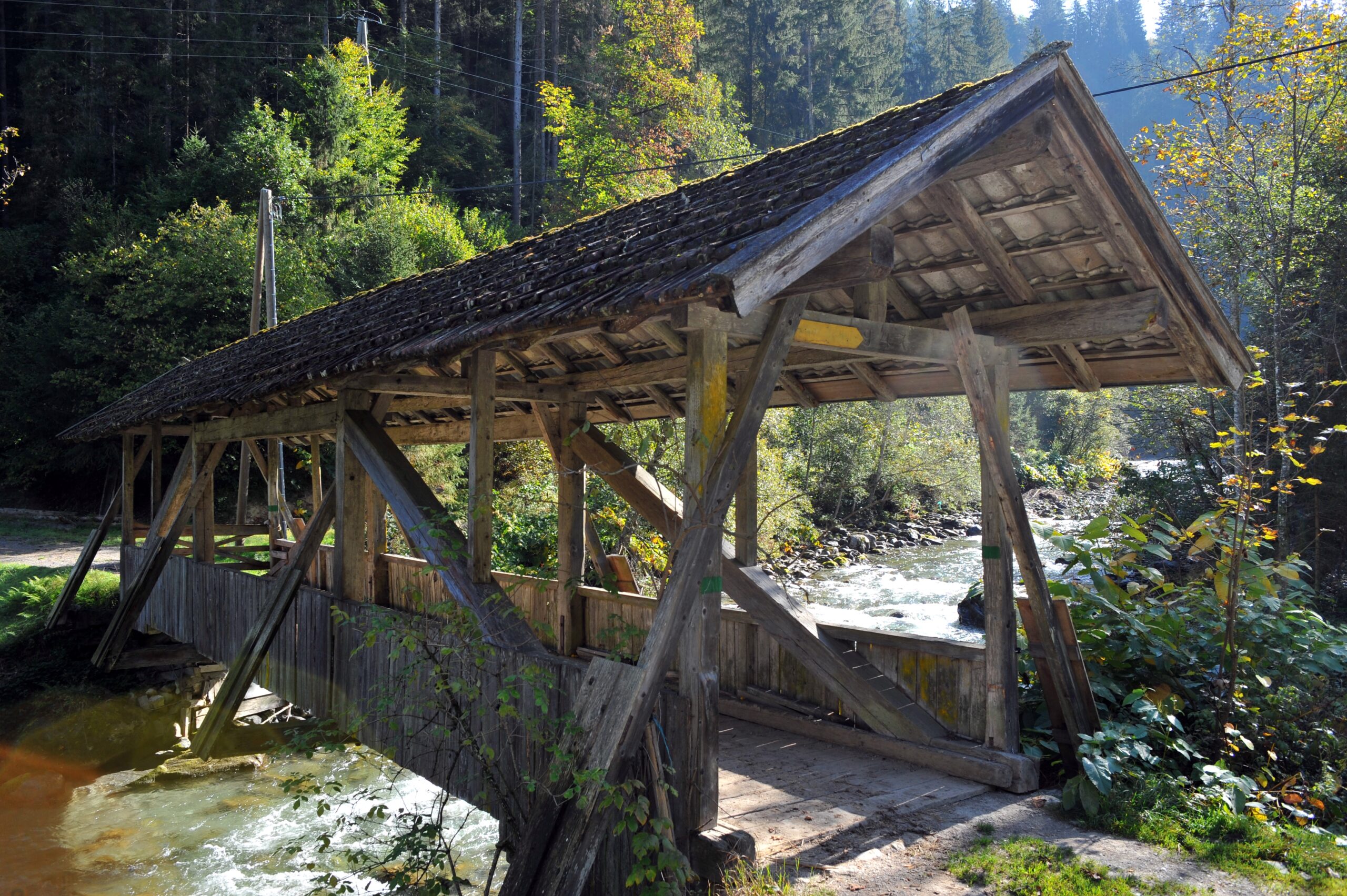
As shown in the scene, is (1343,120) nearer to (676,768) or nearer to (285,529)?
(676,768)

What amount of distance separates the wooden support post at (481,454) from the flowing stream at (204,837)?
2.36 meters

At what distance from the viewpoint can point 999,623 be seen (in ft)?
18.0

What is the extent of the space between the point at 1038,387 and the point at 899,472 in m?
19.6

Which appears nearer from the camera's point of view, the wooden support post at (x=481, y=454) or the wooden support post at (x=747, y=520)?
the wooden support post at (x=481, y=454)

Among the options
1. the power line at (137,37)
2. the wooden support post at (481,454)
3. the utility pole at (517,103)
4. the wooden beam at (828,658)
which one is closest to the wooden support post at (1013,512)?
the wooden beam at (828,658)

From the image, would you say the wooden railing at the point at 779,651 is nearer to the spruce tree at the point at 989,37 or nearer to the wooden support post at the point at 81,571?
the wooden support post at the point at 81,571

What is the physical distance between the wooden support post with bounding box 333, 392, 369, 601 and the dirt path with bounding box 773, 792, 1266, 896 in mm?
4170

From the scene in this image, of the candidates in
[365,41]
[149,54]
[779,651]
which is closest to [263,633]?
[779,651]

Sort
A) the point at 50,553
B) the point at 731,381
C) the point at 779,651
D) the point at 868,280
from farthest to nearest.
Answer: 1. the point at 50,553
2. the point at 731,381
3. the point at 779,651
4. the point at 868,280

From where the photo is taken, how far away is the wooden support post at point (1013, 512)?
18.3 ft

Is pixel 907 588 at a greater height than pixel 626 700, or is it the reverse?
pixel 626 700

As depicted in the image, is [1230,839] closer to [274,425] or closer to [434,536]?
[434,536]

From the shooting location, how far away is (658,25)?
91.7ft

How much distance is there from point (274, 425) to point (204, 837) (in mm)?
3904
